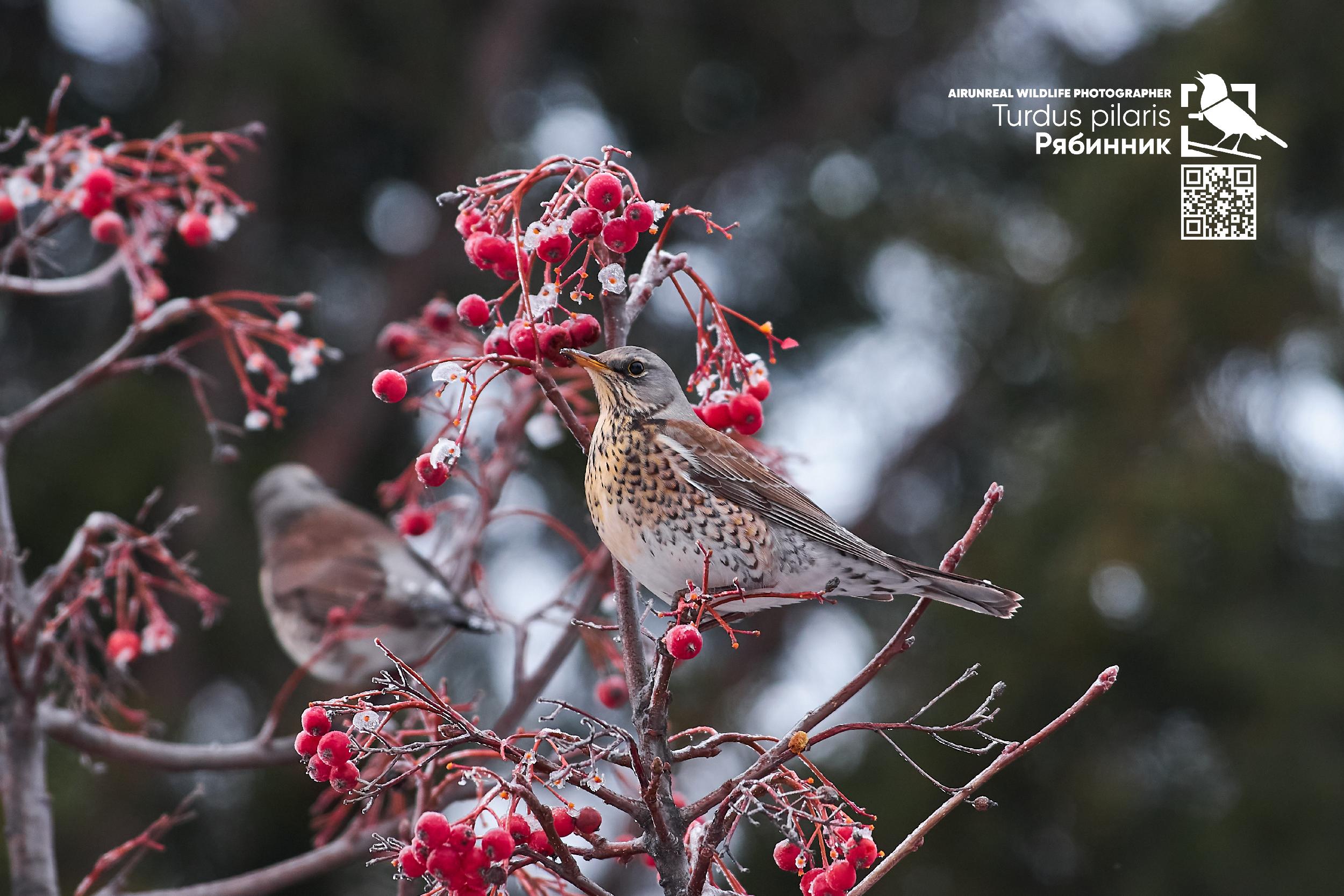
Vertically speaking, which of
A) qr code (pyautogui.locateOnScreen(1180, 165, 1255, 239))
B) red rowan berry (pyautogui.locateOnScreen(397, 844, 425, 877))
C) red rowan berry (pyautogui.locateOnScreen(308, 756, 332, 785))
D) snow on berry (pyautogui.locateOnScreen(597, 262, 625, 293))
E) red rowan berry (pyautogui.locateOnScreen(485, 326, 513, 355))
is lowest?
red rowan berry (pyautogui.locateOnScreen(397, 844, 425, 877))

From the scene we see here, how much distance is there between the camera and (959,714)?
480 cm

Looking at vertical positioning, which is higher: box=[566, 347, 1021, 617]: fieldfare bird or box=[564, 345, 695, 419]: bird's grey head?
box=[564, 345, 695, 419]: bird's grey head

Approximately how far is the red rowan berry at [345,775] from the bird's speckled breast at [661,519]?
0.55 m

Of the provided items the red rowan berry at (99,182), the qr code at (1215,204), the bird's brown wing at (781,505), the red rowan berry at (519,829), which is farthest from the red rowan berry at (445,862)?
the qr code at (1215,204)

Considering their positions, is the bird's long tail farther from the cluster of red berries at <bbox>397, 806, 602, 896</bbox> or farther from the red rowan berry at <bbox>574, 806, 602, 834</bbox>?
the cluster of red berries at <bbox>397, 806, 602, 896</bbox>

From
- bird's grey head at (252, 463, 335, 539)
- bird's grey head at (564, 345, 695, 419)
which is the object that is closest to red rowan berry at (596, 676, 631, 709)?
bird's grey head at (564, 345, 695, 419)

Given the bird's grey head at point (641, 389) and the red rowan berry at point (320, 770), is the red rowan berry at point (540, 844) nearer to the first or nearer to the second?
the red rowan berry at point (320, 770)

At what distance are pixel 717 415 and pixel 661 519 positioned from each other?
185 mm

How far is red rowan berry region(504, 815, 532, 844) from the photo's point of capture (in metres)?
1.37

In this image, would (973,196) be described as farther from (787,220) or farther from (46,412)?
(46,412)

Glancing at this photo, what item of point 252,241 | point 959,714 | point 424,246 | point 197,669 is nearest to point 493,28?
point 424,246

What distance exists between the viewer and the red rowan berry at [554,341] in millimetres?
1431

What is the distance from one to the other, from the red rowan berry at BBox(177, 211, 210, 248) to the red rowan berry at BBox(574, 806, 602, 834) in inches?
57.3

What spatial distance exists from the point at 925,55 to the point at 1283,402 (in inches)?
112
